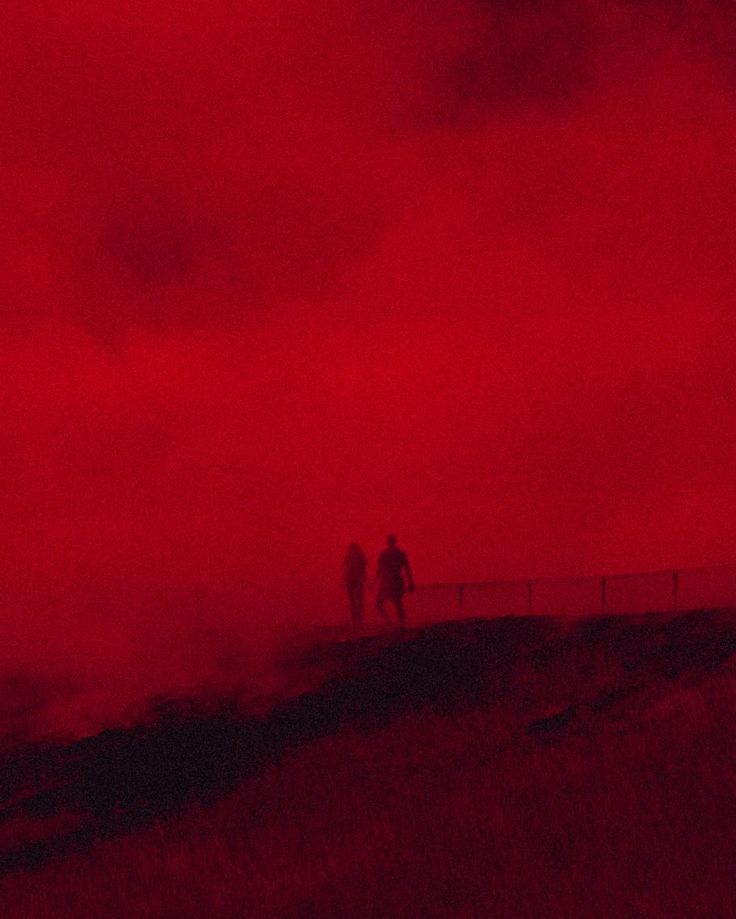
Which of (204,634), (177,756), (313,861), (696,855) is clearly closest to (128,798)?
(177,756)

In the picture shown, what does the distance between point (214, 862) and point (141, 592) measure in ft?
80.4

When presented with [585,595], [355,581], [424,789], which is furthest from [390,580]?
[424,789]

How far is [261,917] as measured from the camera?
8.59 m

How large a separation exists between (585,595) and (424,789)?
11.9m

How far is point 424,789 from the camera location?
37.4ft

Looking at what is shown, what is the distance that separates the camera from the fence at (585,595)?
2072 cm

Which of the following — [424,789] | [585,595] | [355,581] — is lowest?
[424,789]

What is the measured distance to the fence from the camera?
20719 mm

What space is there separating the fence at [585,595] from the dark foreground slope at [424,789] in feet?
11.5

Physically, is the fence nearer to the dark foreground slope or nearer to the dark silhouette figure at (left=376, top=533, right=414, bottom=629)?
the dark silhouette figure at (left=376, top=533, right=414, bottom=629)

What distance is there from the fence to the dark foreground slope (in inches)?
138

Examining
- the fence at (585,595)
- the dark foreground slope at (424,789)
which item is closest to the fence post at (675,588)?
the fence at (585,595)

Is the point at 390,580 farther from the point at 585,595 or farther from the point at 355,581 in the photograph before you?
the point at 585,595

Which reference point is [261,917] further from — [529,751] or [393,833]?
[529,751]
